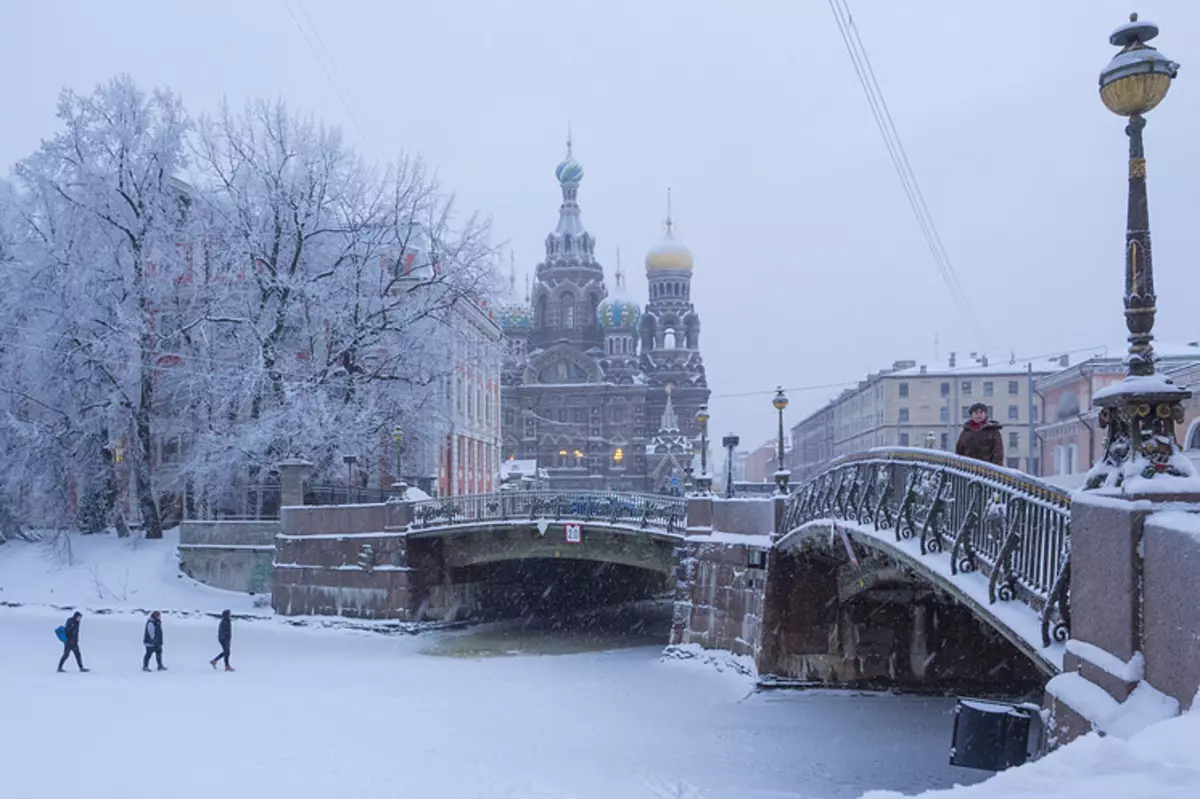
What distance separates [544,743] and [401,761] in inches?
107

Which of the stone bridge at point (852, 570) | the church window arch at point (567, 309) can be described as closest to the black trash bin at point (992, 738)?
the stone bridge at point (852, 570)

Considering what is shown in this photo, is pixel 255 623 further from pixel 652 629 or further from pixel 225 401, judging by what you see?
pixel 652 629

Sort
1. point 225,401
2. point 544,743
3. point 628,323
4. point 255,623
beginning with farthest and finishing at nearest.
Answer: point 628,323
point 225,401
point 255,623
point 544,743

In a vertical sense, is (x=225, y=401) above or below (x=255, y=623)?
above

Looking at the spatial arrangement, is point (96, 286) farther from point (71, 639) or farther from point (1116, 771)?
point (1116, 771)

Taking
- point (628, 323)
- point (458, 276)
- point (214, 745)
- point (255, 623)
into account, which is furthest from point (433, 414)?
point (628, 323)

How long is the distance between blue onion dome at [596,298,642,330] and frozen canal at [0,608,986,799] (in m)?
77.2

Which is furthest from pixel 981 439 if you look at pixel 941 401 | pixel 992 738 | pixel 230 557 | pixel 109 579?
pixel 941 401

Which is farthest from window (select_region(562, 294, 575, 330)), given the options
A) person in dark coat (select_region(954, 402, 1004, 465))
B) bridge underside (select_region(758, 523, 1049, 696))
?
person in dark coat (select_region(954, 402, 1004, 465))

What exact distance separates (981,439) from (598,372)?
3323 inches

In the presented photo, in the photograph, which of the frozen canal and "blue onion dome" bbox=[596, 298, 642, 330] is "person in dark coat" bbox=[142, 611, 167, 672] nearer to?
the frozen canal

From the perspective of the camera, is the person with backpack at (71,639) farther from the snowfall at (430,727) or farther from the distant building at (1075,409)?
the distant building at (1075,409)

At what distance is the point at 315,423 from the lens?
1305 inches

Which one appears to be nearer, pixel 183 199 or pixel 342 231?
pixel 342 231
